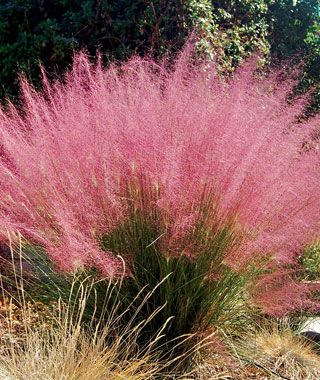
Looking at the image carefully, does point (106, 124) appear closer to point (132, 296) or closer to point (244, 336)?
point (132, 296)

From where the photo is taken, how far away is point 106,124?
298 centimetres

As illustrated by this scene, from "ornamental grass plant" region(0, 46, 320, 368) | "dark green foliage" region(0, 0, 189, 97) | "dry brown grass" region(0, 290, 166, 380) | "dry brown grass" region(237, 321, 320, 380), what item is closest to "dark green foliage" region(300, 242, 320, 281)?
"dry brown grass" region(237, 321, 320, 380)

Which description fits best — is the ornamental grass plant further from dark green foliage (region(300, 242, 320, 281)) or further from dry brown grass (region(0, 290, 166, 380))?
dark green foliage (region(300, 242, 320, 281))

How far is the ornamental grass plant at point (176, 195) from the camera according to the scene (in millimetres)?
2764

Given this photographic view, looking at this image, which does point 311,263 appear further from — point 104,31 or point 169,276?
point 104,31

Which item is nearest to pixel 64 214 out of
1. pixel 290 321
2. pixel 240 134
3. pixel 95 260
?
pixel 95 260

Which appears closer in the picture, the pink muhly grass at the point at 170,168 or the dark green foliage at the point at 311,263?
the pink muhly grass at the point at 170,168

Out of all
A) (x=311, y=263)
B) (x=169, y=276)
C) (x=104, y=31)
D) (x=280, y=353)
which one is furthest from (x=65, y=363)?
(x=104, y=31)

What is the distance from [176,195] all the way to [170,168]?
13cm

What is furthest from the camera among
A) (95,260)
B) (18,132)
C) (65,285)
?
(18,132)

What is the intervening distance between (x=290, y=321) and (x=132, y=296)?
142 centimetres

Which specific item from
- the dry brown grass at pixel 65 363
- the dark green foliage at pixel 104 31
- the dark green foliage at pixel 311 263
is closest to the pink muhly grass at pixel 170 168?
the dry brown grass at pixel 65 363

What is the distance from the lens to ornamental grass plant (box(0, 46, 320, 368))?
109 inches

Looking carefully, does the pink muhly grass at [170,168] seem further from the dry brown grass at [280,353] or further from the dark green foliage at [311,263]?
the dark green foliage at [311,263]
